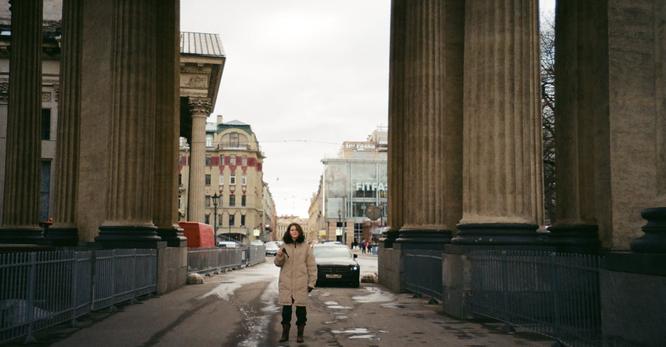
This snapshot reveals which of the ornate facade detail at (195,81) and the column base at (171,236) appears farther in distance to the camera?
the ornate facade detail at (195,81)

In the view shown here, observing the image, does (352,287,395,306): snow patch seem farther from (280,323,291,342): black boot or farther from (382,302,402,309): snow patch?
(280,323,291,342): black boot

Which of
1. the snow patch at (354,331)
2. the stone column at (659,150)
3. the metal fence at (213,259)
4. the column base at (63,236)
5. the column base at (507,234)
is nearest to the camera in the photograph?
the stone column at (659,150)

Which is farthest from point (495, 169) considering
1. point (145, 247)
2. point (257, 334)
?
point (145, 247)

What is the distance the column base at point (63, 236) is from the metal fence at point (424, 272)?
31.0ft

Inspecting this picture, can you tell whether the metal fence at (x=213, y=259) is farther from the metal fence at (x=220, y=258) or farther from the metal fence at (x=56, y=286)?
the metal fence at (x=56, y=286)

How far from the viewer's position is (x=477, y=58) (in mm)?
13312

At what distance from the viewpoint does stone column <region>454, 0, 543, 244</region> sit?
12.9 metres

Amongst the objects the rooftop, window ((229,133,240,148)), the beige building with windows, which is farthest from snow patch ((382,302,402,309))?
window ((229,133,240,148))

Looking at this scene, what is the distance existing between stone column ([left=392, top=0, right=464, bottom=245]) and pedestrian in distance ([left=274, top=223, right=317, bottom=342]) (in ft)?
33.5

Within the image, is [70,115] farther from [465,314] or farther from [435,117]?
[465,314]

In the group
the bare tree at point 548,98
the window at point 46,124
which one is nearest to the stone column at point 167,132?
the bare tree at point 548,98

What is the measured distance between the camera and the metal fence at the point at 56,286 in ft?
32.3

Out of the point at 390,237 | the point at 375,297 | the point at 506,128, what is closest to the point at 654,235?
the point at 506,128

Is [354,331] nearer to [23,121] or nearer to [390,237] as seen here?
[390,237]
